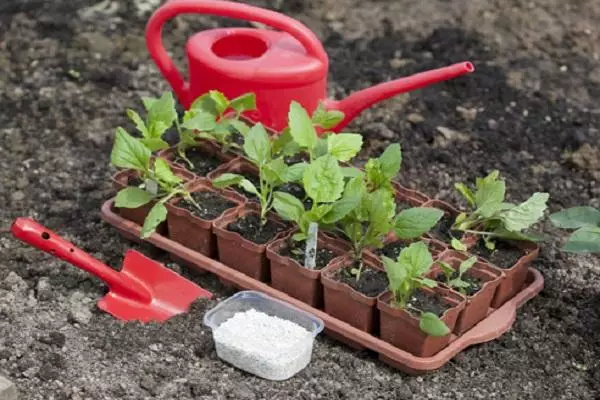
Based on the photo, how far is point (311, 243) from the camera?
2424 mm

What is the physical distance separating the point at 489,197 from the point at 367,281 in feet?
1.25

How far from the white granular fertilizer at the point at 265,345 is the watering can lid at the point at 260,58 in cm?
78

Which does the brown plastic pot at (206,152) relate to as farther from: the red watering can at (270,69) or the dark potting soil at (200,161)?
the red watering can at (270,69)

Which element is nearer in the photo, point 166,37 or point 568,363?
point 568,363

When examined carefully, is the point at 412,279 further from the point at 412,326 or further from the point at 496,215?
the point at 496,215

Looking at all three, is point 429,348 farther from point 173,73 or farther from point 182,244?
point 173,73

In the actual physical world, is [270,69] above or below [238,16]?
below

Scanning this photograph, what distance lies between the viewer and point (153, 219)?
2.50m

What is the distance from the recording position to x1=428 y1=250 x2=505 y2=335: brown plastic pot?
7.81 ft

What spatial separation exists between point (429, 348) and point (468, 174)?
0.94 meters

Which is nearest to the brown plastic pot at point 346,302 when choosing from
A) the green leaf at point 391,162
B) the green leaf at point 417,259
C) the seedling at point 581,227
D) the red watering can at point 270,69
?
the green leaf at point 417,259

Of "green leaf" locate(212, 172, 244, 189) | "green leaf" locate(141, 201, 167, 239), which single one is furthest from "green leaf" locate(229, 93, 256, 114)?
"green leaf" locate(141, 201, 167, 239)

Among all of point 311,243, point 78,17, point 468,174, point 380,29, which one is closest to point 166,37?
point 78,17

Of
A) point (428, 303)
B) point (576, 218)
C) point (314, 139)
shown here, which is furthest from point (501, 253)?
point (314, 139)
